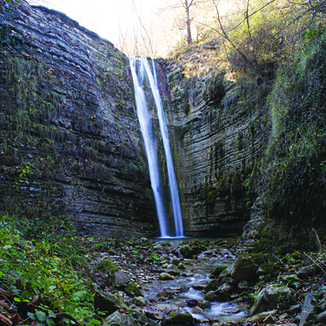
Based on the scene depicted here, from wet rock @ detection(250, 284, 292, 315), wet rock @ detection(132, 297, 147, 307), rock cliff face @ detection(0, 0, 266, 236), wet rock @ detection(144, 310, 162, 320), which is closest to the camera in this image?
wet rock @ detection(250, 284, 292, 315)

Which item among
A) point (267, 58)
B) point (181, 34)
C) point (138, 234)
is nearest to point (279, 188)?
point (267, 58)

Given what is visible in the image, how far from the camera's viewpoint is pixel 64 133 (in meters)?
8.34

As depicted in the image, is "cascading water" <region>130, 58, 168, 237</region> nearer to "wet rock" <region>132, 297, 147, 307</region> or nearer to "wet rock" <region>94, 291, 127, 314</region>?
"wet rock" <region>132, 297, 147, 307</region>

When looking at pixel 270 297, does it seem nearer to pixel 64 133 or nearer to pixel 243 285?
pixel 243 285

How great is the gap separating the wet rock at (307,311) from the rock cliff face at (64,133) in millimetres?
4969

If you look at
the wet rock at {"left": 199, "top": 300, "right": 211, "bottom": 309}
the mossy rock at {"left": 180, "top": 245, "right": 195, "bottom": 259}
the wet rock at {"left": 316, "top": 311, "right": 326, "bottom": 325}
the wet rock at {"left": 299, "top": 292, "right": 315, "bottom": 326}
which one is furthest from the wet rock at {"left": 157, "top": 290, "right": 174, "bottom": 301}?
the mossy rock at {"left": 180, "top": 245, "right": 195, "bottom": 259}

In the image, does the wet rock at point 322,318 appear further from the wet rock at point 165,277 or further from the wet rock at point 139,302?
the wet rock at point 165,277

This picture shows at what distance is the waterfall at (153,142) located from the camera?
1142cm

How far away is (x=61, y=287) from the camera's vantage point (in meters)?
2.14

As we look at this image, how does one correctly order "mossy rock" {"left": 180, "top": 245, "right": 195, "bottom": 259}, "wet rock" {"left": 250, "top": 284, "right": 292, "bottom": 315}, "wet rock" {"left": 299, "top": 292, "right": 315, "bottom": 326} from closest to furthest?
"wet rock" {"left": 299, "top": 292, "right": 315, "bottom": 326} → "wet rock" {"left": 250, "top": 284, "right": 292, "bottom": 315} → "mossy rock" {"left": 180, "top": 245, "right": 195, "bottom": 259}

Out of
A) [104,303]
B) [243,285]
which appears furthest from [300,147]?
[104,303]

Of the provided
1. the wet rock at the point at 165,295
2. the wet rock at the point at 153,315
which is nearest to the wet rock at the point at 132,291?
the wet rock at the point at 165,295

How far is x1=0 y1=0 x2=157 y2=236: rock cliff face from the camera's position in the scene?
6910mm

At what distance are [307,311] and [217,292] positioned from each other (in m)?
1.60
